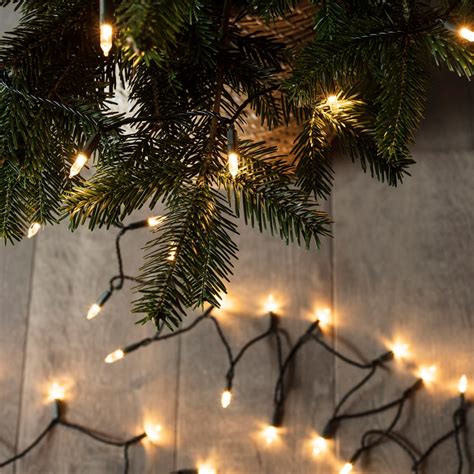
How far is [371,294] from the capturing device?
1028 mm

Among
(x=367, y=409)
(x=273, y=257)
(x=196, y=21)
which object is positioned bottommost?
(x=367, y=409)

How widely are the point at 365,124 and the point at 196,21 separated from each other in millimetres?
145

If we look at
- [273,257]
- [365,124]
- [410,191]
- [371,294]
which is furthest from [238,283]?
[365,124]

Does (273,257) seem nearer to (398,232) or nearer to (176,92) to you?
(398,232)

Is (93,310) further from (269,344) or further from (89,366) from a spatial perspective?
(269,344)

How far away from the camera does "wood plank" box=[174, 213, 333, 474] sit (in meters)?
0.98

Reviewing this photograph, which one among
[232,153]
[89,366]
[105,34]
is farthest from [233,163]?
[89,366]

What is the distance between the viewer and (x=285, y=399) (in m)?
1.00

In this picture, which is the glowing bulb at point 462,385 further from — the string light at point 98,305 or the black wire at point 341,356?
the string light at point 98,305

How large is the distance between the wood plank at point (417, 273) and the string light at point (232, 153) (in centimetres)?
66

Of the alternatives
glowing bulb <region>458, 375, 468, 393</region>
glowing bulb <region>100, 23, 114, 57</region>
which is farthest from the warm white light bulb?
glowing bulb <region>100, 23, 114, 57</region>

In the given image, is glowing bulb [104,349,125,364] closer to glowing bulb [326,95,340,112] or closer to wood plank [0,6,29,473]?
wood plank [0,6,29,473]

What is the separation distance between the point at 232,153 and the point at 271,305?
25.8 inches

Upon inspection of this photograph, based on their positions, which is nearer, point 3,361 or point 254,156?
point 254,156
